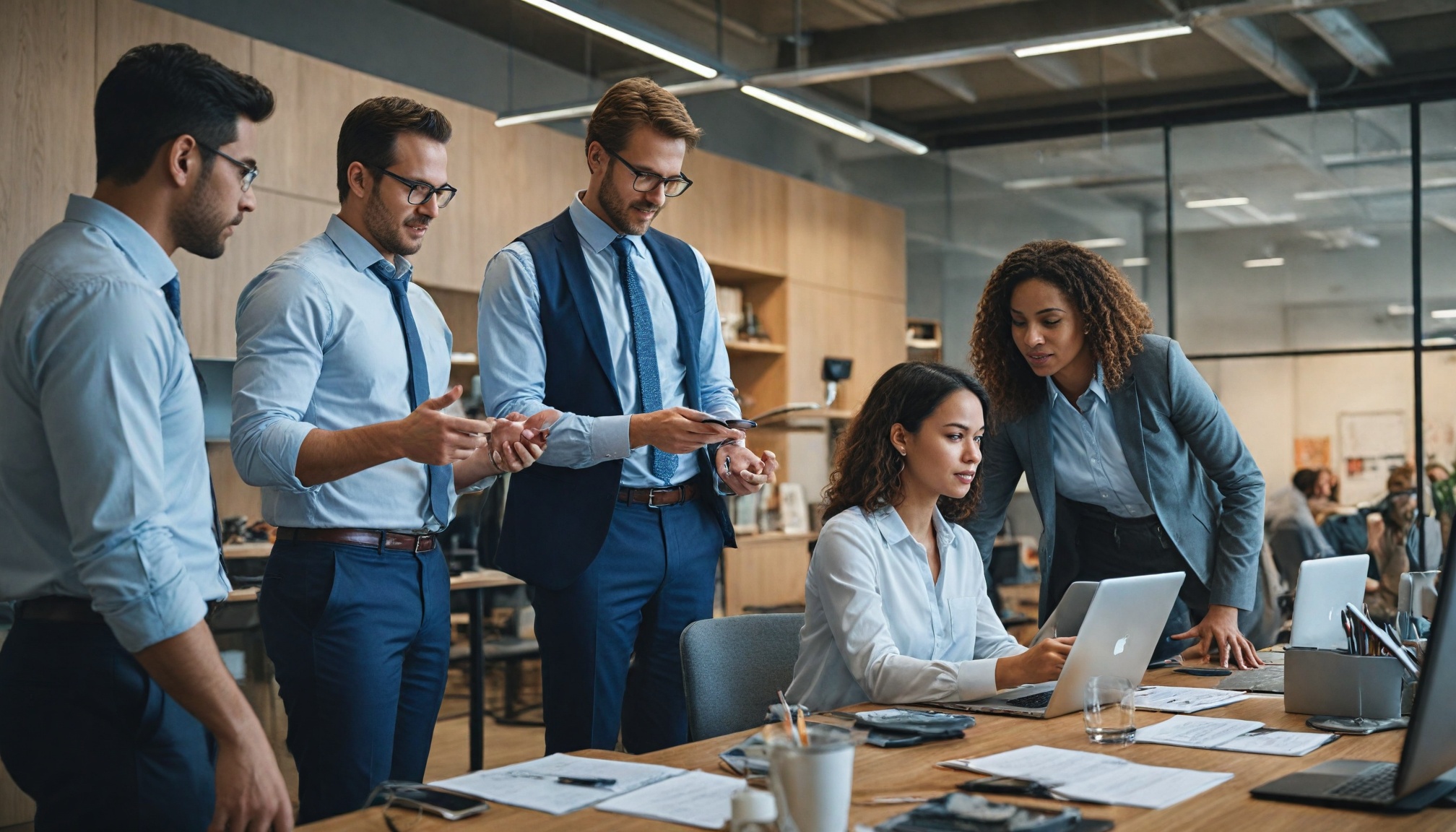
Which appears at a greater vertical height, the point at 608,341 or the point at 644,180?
the point at 644,180

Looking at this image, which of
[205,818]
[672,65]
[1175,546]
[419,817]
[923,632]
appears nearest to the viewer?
[419,817]

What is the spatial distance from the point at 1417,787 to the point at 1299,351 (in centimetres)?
791

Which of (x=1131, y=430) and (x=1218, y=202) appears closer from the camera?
(x=1131, y=430)

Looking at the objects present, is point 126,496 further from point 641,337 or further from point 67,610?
point 641,337

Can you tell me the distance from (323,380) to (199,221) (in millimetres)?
550

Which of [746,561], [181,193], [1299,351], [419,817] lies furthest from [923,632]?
[1299,351]

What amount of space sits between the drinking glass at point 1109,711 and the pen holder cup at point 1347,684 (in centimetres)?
35

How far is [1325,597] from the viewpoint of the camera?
2482 mm

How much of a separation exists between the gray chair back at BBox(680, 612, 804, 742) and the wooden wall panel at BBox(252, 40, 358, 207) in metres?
3.69

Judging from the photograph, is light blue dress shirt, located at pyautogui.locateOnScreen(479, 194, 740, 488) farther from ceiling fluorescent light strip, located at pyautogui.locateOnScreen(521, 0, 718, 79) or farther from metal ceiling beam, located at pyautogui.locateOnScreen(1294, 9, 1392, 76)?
metal ceiling beam, located at pyautogui.locateOnScreen(1294, 9, 1392, 76)

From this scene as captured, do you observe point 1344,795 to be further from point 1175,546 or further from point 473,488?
point 473,488

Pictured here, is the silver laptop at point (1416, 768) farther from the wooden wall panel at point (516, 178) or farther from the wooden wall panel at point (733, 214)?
the wooden wall panel at point (733, 214)

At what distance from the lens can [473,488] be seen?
251 cm

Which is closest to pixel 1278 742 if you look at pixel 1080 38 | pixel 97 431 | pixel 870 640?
pixel 870 640
